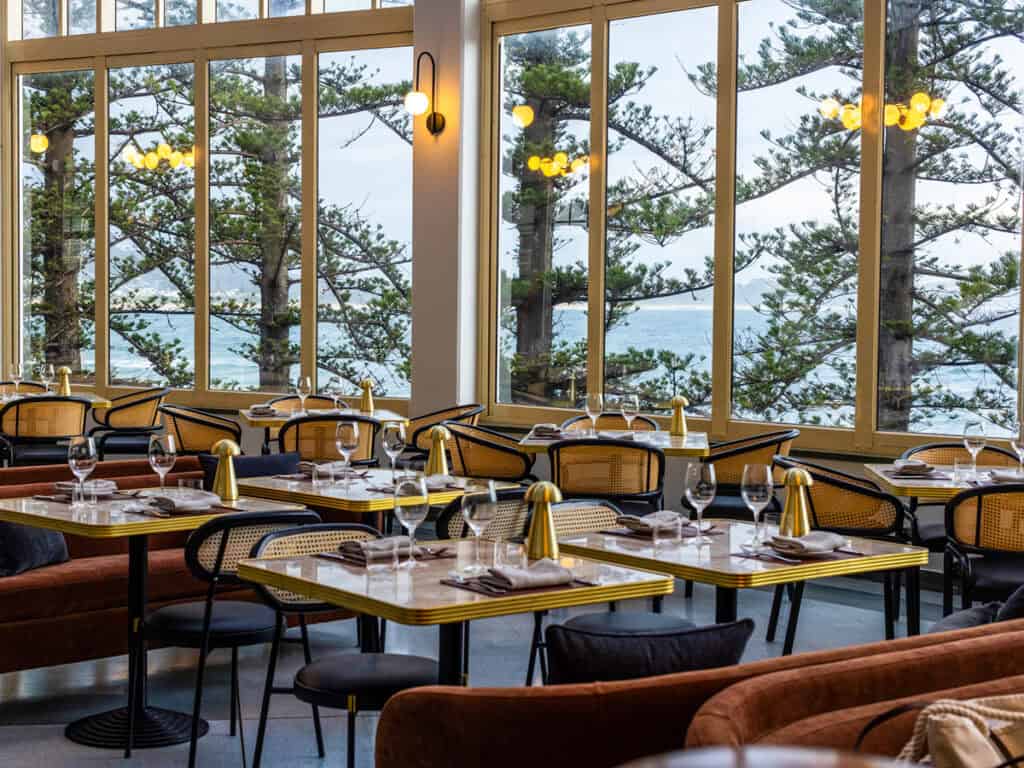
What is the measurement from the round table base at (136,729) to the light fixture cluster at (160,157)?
698 centimetres

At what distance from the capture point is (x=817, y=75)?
26.9ft

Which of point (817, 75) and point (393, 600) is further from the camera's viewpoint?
point (817, 75)

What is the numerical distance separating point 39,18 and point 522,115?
4.84 meters

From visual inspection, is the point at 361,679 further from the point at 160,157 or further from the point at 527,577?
the point at 160,157

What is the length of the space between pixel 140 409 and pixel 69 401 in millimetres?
739

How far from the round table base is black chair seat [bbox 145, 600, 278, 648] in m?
0.37

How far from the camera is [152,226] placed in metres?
11.2

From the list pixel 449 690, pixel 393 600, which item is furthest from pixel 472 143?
pixel 449 690

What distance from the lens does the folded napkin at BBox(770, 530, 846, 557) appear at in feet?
12.7

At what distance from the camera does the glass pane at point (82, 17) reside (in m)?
11.5

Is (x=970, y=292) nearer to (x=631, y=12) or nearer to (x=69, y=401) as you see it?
(x=631, y=12)

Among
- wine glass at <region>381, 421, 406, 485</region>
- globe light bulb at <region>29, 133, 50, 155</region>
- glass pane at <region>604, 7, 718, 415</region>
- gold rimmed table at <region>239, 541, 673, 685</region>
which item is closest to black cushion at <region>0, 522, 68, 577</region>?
wine glass at <region>381, 421, 406, 485</region>

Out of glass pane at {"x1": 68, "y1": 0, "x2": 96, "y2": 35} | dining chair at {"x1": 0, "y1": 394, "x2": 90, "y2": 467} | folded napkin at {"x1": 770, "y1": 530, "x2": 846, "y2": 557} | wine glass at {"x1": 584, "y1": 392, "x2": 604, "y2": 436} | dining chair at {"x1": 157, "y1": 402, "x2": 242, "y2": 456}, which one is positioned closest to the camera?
folded napkin at {"x1": 770, "y1": 530, "x2": 846, "y2": 557}

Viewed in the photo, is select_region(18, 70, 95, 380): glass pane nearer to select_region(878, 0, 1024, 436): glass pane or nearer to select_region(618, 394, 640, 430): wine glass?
select_region(618, 394, 640, 430): wine glass
